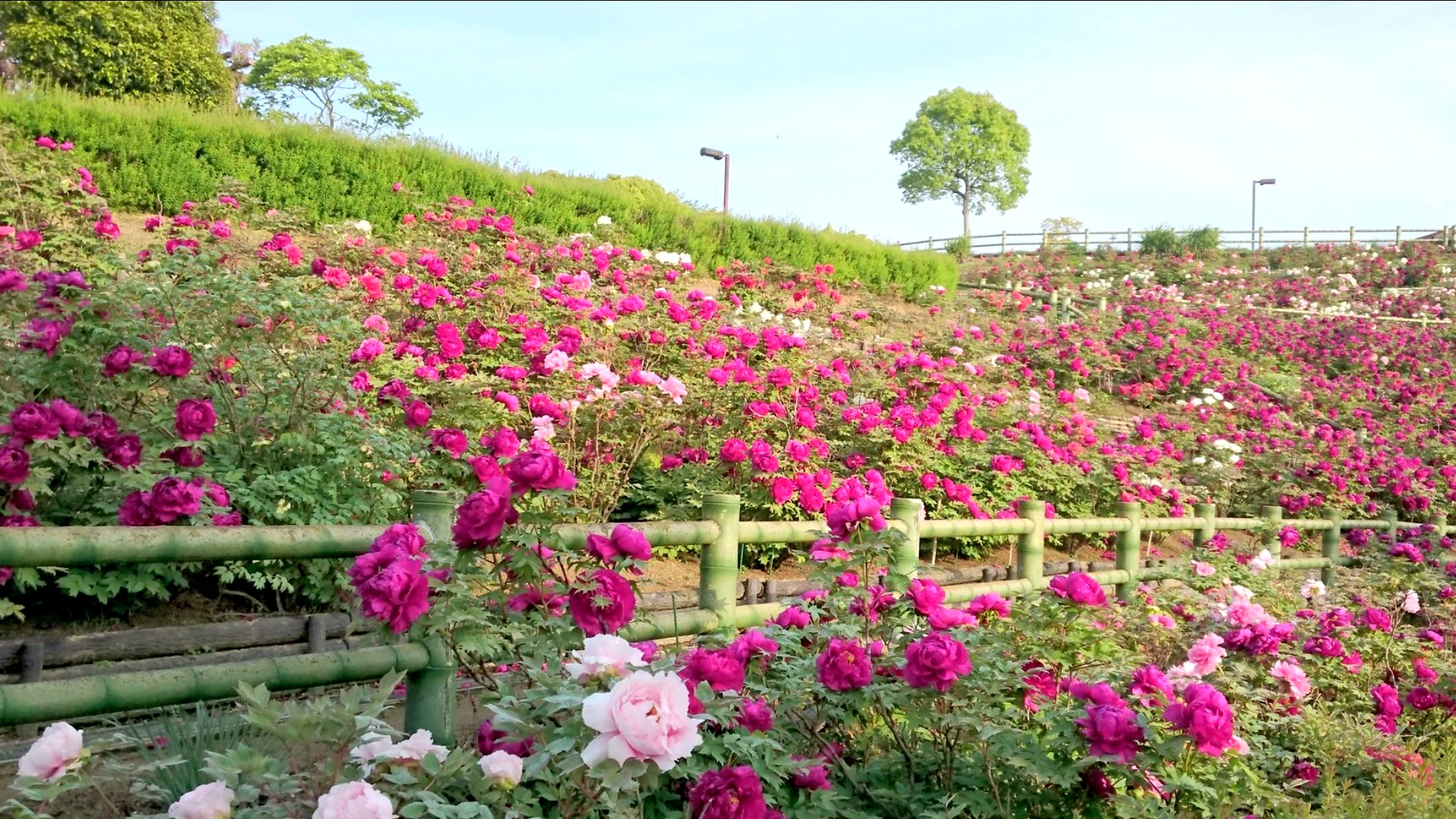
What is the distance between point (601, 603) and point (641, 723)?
2.32 feet

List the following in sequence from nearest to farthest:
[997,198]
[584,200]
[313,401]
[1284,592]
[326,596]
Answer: [326,596]
[313,401]
[1284,592]
[584,200]
[997,198]

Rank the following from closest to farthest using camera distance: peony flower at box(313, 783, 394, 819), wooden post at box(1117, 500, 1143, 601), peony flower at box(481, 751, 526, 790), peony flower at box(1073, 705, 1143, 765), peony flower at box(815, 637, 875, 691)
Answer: peony flower at box(313, 783, 394, 819)
peony flower at box(481, 751, 526, 790)
peony flower at box(1073, 705, 1143, 765)
peony flower at box(815, 637, 875, 691)
wooden post at box(1117, 500, 1143, 601)

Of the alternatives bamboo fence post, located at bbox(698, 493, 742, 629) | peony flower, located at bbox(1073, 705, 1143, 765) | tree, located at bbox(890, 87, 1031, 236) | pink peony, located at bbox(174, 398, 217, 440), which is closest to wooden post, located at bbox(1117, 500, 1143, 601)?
bamboo fence post, located at bbox(698, 493, 742, 629)

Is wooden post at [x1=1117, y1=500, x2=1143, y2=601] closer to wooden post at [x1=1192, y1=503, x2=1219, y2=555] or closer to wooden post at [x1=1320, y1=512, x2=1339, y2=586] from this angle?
wooden post at [x1=1192, y1=503, x2=1219, y2=555]

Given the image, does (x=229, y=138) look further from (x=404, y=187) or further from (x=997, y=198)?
(x=997, y=198)

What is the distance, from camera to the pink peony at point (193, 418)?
347 cm

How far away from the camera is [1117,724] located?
2.39m

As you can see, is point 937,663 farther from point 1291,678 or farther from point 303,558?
point 1291,678

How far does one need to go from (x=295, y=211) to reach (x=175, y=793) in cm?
881

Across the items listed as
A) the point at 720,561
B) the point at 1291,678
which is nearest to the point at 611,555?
the point at 720,561

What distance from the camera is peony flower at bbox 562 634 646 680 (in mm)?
1992

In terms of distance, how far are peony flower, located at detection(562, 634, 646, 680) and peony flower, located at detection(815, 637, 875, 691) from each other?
727mm

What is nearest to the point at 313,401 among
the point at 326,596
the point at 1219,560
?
the point at 326,596

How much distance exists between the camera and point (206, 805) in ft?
5.59
